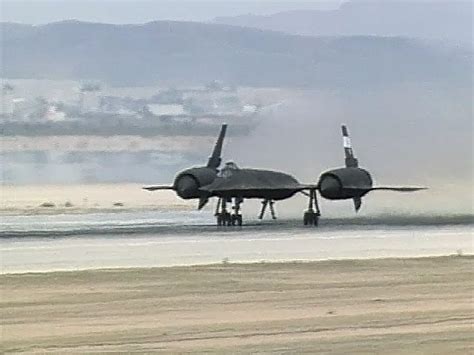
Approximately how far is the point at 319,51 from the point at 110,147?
11065 mm

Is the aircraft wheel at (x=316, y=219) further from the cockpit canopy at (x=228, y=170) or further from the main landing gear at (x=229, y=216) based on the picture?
the cockpit canopy at (x=228, y=170)

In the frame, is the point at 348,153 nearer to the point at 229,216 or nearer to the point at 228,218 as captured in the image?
the point at 229,216

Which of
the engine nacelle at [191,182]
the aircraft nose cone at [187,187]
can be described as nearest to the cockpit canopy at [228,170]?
the engine nacelle at [191,182]

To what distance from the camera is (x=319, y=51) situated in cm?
7225

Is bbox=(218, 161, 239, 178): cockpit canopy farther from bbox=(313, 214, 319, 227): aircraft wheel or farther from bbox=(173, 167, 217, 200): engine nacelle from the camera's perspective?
bbox=(313, 214, 319, 227): aircraft wheel

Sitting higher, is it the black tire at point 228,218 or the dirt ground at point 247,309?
the black tire at point 228,218

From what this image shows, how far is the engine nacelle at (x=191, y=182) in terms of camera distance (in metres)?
55.5

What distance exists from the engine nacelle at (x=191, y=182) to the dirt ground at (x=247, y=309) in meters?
22.7

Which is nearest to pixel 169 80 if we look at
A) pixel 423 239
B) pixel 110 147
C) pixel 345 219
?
pixel 110 147

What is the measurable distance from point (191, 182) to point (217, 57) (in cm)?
1856

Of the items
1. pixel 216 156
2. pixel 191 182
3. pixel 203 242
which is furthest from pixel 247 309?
pixel 216 156

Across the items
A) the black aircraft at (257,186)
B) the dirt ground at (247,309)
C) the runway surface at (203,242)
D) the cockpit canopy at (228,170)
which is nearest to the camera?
the dirt ground at (247,309)

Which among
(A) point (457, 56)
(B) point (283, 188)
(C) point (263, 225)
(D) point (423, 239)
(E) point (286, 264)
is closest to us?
(E) point (286, 264)

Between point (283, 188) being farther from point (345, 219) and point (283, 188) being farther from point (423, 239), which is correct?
point (423, 239)
